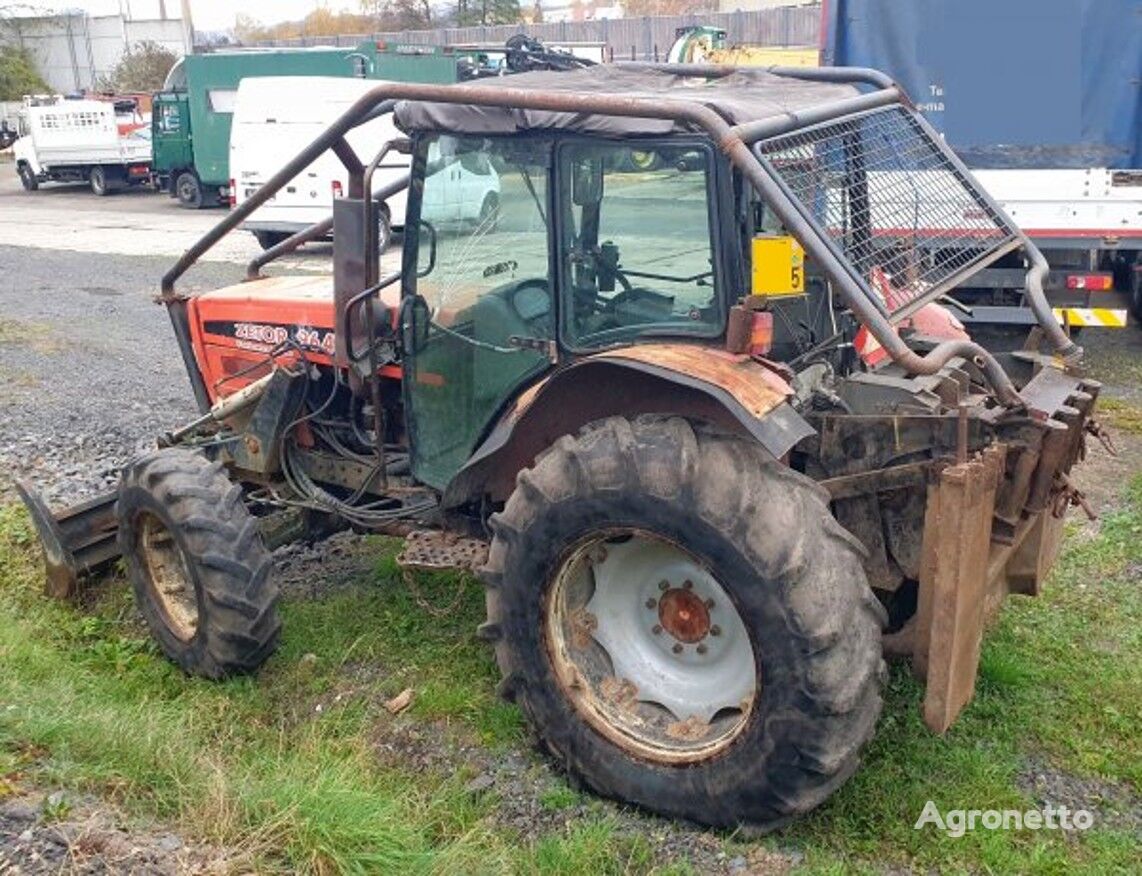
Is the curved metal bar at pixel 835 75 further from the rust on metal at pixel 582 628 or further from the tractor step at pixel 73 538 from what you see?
the tractor step at pixel 73 538

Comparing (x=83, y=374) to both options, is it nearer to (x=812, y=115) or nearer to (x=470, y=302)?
(x=470, y=302)

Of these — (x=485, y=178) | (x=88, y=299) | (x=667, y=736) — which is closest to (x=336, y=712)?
(x=667, y=736)

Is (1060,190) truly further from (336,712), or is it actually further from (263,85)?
(263,85)

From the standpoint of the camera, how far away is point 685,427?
3.47 m

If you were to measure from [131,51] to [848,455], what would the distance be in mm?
45762

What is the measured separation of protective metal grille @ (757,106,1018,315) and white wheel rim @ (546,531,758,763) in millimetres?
1080

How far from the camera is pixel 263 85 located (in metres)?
15.0

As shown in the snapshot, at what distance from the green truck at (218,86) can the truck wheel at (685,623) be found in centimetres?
1523

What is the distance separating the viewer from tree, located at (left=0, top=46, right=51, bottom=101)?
1588 inches

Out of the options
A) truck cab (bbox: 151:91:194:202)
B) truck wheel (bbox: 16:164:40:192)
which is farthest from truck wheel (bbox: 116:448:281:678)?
truck wheel (bbox: 16:164:40:192)

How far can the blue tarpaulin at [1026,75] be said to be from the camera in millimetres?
8375

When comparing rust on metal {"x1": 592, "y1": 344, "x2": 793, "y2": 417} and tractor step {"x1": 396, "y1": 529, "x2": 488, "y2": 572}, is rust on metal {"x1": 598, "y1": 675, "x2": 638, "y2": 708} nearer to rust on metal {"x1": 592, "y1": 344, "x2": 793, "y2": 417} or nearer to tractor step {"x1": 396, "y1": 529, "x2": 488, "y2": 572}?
tractor step {"x1": 396, "y1": 529, "x2": 488, "y2": 572}

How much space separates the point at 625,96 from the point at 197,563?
231 centimetres

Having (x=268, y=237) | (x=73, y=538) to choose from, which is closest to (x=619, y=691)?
(x=73, y=538)
